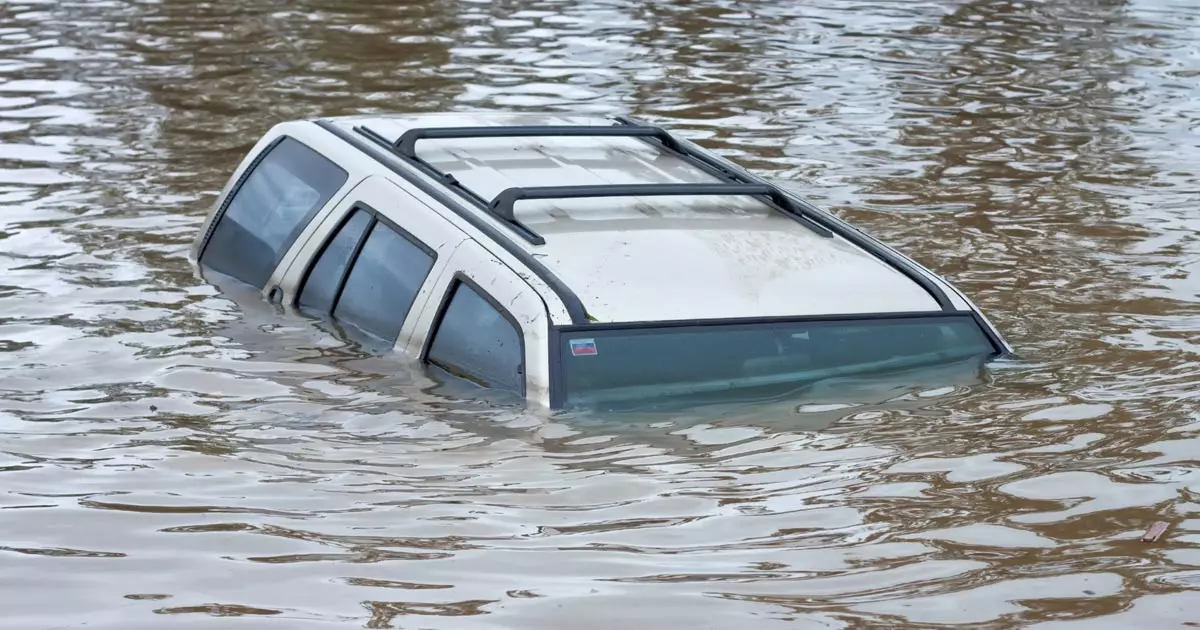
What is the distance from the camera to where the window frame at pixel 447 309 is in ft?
20.7

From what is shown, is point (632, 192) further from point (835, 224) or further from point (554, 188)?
point (835, 224)

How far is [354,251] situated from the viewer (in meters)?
7.51

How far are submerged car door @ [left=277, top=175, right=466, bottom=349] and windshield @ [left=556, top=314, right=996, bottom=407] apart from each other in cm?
81

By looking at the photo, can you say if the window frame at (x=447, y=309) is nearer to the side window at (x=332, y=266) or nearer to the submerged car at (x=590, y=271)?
the submerged car at (x=590, y=271)

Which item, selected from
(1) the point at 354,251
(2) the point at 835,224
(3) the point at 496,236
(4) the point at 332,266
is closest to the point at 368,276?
(1) the point at 354,251

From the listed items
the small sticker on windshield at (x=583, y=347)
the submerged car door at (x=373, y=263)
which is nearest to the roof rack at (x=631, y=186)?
the submerged car door at (x=373, y=263)

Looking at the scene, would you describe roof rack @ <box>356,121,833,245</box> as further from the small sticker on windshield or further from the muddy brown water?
the muddy brown water

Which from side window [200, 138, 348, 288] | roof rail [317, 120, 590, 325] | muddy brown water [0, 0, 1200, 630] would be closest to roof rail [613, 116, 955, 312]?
muddy brown water [0, 0, 1200, 630]

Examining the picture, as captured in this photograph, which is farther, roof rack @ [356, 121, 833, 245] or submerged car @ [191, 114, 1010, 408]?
roof rack @ [356, 121, 833, 245]

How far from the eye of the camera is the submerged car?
6387 millimetres

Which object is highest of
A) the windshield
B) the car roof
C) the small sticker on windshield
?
the car roof

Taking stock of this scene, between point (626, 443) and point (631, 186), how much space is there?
120 centimetres

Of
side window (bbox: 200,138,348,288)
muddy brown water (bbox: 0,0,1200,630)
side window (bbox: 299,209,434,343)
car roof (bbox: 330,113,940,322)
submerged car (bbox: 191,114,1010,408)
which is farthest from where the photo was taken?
side window (bbox: 200,138,348,288)

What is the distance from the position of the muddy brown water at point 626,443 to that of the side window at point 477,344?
0.48 feet
